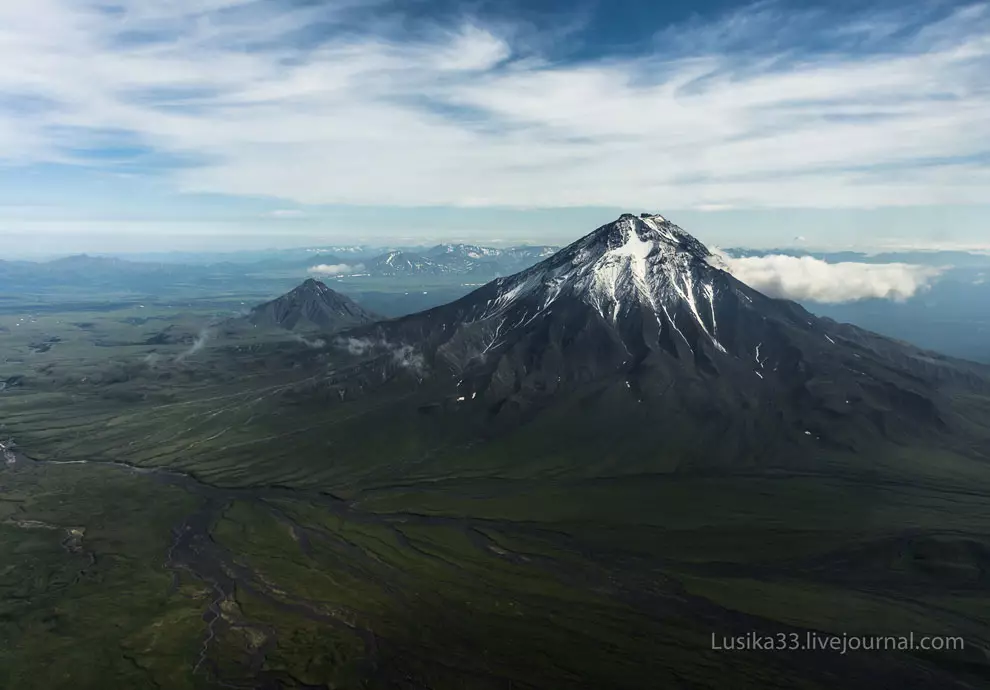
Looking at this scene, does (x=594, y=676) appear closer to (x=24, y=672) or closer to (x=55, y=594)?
(x=24, y=672)

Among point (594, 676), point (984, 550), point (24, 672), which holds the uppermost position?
point (984, 550)

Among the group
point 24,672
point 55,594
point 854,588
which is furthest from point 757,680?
point 55,594

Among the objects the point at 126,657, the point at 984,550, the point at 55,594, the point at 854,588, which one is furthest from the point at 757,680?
the point at 55,594

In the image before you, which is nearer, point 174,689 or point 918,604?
point 174,689

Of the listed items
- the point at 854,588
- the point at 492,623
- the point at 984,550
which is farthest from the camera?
the point at 984,550

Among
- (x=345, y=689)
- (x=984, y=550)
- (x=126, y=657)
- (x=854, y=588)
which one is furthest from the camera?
(x=984, y=550)

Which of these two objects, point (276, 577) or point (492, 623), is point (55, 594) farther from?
point (492, 623)

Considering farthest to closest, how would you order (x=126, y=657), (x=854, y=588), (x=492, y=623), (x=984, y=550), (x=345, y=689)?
1. (x=984, y=550)
2. (x=854, y=588)
3. (x=492, y=623)
4. (x=126, y=657)
5. (x=345, y=689)

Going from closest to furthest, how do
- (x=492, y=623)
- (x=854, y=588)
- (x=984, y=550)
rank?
(x=492, y=623) → (x=854, y=588) → (x=984, y=550)

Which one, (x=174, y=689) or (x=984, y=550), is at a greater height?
(x=984, y=550)
